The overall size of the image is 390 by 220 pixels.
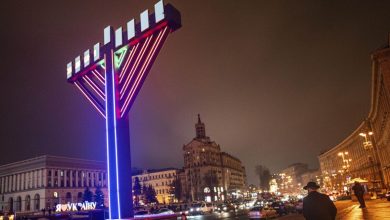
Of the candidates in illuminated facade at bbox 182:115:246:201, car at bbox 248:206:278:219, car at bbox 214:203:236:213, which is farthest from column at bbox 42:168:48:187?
car at bbox 248:206:278:219

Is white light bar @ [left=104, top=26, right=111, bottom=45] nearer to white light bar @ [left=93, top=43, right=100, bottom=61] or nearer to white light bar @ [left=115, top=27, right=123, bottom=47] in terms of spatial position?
white light bar @ [left=115, top=27, right=123, bottom=47]

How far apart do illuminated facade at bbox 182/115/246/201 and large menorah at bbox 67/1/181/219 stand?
117835 mm

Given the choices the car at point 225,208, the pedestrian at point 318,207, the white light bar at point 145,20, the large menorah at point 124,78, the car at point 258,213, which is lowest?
the car at point 225,208

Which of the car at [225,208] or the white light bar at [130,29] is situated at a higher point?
the white light bar at [130,29]

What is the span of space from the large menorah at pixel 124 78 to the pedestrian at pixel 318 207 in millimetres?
13716

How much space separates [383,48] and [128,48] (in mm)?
35917

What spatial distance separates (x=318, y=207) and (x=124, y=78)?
51.8 feet

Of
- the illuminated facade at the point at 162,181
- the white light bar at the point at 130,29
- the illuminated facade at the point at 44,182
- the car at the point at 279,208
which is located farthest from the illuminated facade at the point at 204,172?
the white light bar at the point at 130,29

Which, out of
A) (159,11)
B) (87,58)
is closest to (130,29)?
(159,11)

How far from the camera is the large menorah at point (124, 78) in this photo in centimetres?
1991

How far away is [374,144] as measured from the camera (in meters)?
93.2

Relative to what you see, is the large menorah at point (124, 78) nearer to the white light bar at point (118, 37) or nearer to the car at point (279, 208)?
the white light bar at point (118, 37)

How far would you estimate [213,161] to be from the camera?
150000mm

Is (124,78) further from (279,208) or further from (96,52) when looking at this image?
(279,208)
